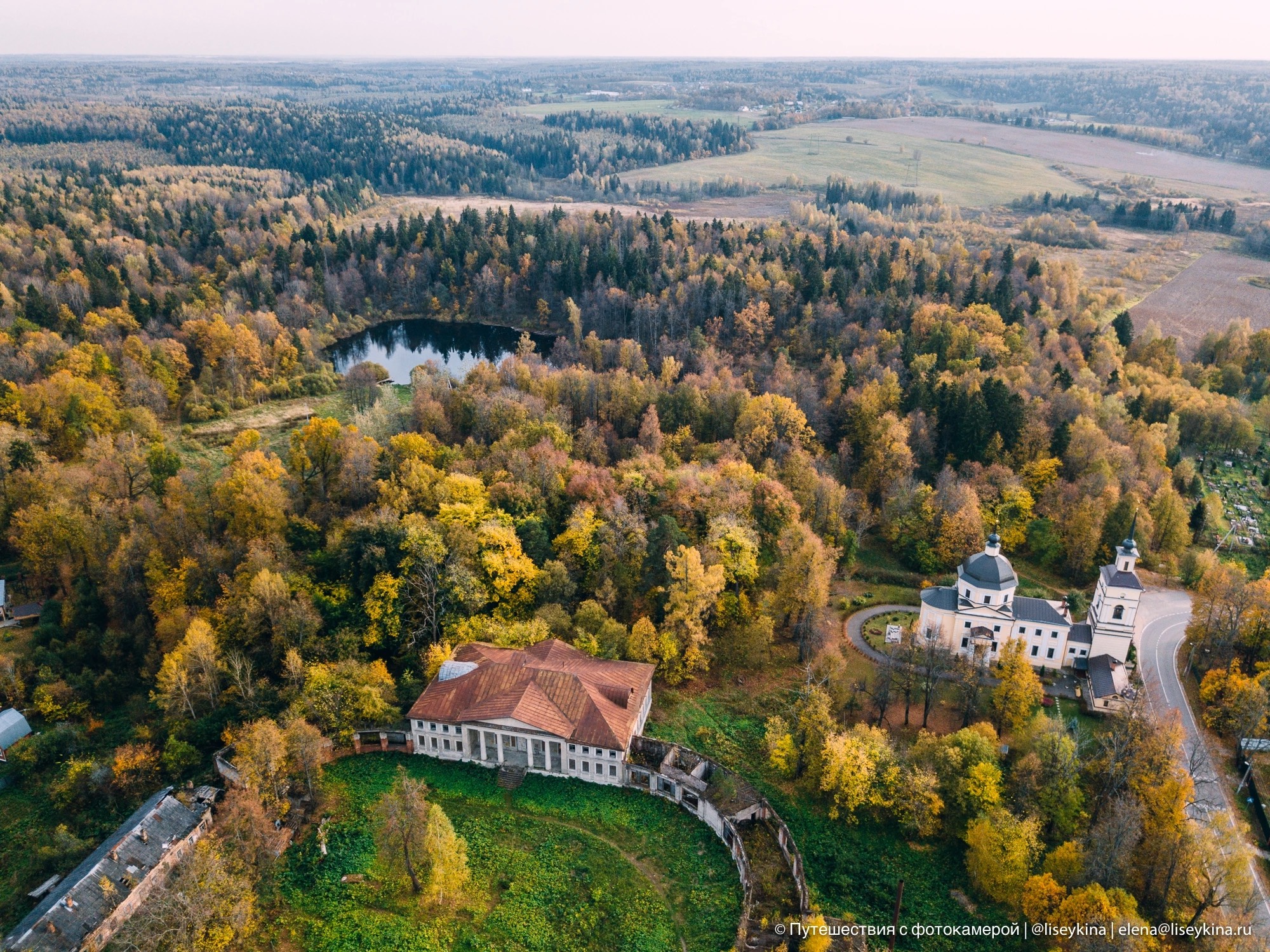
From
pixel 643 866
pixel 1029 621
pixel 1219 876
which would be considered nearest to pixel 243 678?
pixel 643 866

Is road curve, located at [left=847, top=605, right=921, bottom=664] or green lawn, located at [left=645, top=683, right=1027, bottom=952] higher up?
green lawn, located at [left=645, top=683, right=1027, bottom=952]

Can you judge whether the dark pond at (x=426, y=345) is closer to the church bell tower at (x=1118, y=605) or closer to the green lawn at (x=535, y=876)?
the green lawn at (x=535, y=876)

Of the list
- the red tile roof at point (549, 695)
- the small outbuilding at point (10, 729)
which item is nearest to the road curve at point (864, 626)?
the red tile roof at point (549, 695)

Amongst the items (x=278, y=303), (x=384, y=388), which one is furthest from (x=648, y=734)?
(x=278, y=303)

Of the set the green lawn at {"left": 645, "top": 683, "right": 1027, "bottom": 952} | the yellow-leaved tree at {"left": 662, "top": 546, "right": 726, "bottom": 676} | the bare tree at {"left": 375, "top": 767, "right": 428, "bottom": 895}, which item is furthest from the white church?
the bare tree at {"left": 375, "top": 767, "right": 428, "bottom": 895}

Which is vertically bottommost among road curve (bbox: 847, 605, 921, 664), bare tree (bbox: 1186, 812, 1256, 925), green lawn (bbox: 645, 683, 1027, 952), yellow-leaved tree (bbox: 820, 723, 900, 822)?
road curve (bbox: 847, 605, 921, 664)

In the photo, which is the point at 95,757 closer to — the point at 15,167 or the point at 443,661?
the point at 443,661

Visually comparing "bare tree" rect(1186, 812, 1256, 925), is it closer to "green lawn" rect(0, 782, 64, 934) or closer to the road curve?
the road curve
